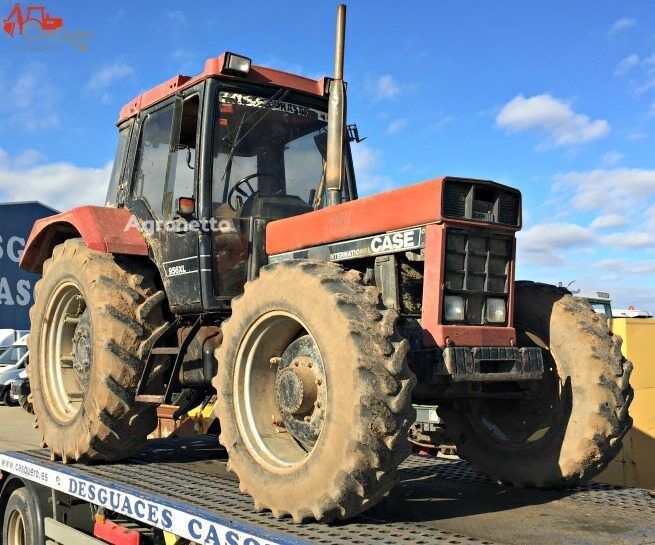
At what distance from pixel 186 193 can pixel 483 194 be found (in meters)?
2.13

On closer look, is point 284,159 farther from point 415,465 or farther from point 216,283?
point 415,465

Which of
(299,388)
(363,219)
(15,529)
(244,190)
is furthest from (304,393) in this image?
(15,529)

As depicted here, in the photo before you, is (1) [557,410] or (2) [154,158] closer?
(1) [557,410]

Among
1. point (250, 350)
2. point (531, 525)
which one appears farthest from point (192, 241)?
point (531, 525)

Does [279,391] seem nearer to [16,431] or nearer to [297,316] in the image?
[297,316]

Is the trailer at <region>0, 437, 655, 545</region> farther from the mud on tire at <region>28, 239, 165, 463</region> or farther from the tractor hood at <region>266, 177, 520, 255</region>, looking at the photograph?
the tractor hood at <region>266, 177, 520, 255</region>

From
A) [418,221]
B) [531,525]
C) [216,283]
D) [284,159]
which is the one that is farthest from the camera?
[284,159]

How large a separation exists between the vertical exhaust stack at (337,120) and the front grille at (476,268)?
1.28 meters

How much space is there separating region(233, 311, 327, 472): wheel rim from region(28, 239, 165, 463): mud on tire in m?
1.25

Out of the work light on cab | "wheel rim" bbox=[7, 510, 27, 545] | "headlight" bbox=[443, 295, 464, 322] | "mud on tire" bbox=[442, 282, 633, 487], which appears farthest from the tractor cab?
"wheel rim" bbox=[7, 510, 27, 545]

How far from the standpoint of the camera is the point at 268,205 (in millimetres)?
5145

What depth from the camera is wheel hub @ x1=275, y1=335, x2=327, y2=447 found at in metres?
3.55

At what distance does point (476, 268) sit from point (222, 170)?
1.97m

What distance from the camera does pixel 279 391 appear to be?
3.69 meters
